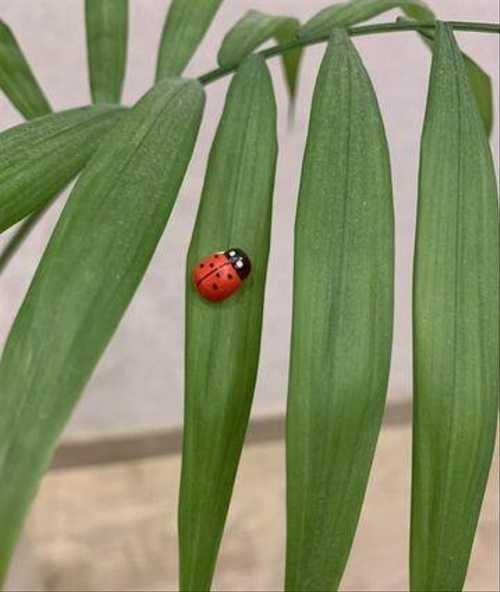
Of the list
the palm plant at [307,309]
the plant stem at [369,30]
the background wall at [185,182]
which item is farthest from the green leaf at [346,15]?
the background wall at [185,182]

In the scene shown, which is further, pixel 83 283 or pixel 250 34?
pixel 250 34

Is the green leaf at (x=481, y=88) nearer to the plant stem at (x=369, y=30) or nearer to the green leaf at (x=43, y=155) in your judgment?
the plant stem at (x=369, y=30)

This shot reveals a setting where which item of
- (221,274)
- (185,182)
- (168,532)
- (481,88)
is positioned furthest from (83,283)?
(185,182)

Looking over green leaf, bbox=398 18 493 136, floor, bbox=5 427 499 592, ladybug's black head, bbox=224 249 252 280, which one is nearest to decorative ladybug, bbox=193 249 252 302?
ladybug's black head, bbox=224 249 252 280

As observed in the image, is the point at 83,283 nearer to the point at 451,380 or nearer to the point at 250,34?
the point at 451,380

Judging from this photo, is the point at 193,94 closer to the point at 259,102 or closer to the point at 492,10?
the point at 259,102

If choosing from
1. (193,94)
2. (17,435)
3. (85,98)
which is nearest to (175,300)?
(85,98)
